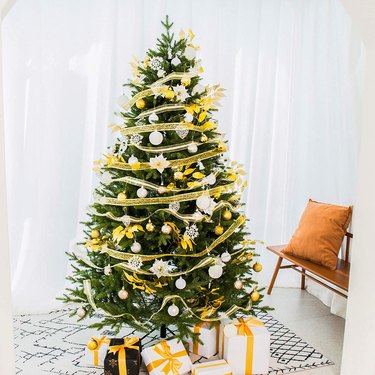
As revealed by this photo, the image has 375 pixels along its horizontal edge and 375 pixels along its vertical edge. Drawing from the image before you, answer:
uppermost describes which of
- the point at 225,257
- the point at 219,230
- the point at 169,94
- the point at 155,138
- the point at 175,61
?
the point at 175,61

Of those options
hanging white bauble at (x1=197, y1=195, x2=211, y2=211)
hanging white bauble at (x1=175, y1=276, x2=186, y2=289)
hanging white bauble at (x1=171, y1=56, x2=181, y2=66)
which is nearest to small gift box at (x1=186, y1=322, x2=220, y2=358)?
hanging white bauble at (x1=175, y1=276, x2=186, y2=289)

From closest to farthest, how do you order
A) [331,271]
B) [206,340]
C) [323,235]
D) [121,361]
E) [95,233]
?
1. [121,361]
2. [95,233]
3. [206,340]
4. [331,271]
5. [323,235]

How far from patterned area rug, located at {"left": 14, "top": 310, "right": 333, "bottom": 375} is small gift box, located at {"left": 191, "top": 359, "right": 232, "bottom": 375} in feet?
0.72

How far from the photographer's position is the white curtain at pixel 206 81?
3250 millimetres

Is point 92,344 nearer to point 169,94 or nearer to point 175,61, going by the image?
point 169,94

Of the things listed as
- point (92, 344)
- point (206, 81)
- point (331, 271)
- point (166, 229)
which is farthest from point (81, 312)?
point (206, 81)

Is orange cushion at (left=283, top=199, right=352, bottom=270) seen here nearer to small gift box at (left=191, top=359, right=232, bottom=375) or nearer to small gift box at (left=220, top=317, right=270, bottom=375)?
small gift box at (left=220, top=317, right=270, bottom=375)

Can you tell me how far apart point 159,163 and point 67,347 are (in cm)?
136

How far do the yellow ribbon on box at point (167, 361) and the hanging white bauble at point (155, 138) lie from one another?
1123 millimetres

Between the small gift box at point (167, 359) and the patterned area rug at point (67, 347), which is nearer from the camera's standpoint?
the small gift box at point (167, 359)

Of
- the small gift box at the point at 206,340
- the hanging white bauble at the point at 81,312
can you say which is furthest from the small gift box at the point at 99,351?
the small gift box at the point at 206,340

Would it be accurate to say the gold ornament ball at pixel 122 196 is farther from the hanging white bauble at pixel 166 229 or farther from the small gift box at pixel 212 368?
the small gift box at pixel 212 368

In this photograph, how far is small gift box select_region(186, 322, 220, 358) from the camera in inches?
107

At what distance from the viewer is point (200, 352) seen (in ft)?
9.06
